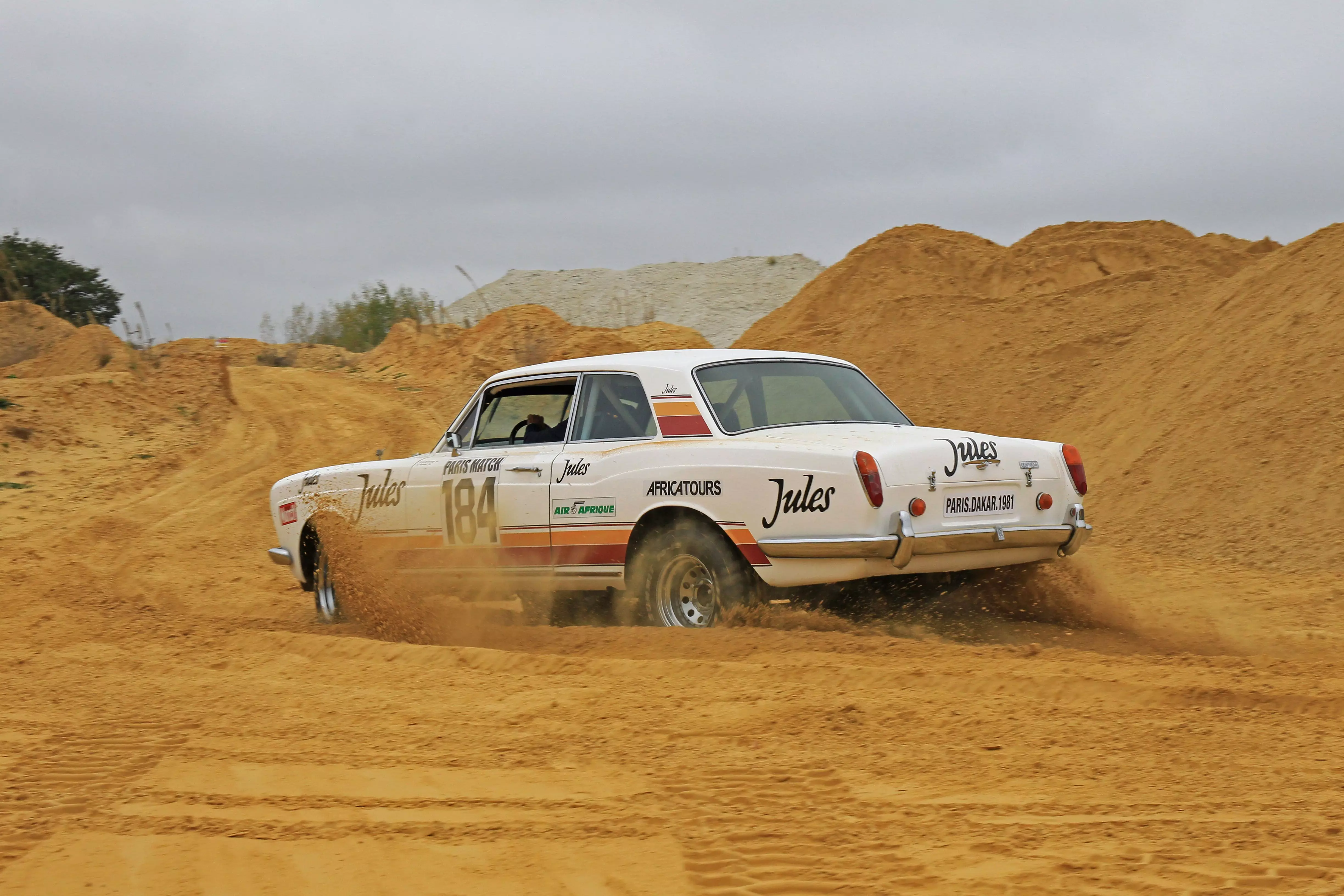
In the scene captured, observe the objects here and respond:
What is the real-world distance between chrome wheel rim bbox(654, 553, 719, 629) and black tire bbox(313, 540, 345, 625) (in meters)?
2.77

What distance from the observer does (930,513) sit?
19.7 feet

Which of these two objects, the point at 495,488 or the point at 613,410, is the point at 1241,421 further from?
the point at 495,488

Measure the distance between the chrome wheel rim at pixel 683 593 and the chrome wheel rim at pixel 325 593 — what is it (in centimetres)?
284

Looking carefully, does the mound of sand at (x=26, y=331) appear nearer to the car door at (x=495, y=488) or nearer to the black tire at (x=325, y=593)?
the black tire at (x=325, y=593)

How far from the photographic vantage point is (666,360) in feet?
23.4

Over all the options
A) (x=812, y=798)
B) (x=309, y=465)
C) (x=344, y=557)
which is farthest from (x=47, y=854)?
(x=309, y=465)

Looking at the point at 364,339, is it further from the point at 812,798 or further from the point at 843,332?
the point at 812,798

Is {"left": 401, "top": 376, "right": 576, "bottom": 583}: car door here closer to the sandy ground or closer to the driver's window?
the driver's window

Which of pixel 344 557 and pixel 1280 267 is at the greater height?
pixel 1280 267

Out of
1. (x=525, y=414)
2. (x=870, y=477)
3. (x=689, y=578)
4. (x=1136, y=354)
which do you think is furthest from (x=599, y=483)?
(x=1136, y=354)

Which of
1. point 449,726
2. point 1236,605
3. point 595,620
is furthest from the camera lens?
point 1236,605

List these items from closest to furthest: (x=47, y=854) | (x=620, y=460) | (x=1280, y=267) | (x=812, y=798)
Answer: (x=47, y=854) → (x=812, y=798) → (x=620, y=460) → (x=1280, y=267)

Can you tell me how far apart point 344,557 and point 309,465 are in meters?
9.80

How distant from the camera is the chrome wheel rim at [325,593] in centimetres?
853
